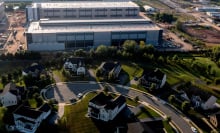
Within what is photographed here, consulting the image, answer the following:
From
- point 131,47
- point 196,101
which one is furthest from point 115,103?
point 131,47

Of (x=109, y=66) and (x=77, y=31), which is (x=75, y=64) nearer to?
(x=109, y=66)

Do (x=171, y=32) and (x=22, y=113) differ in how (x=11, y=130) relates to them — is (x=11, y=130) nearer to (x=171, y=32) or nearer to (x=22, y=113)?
(x=22, y=113)

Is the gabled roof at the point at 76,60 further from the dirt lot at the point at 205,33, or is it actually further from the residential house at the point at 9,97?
the dirt lot at the point at 205,33

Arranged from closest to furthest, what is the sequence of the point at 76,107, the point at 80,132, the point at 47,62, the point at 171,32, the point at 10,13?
the point at 80,132 < the point at 76,107 < the point at 47,62 < the point at 171,32 < the point at 10,13

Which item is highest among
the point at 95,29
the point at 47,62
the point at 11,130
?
the point at 95,29

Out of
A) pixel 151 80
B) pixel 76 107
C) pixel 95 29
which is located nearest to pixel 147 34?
pixel 95 29

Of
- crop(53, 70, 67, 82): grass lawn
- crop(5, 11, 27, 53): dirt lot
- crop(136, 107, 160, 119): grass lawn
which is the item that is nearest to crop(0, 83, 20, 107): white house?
crop(53, 70, 67, 82): grass lawn

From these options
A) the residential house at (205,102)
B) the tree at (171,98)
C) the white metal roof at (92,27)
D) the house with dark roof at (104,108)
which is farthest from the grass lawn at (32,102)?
the white metal roof at (92,27)
